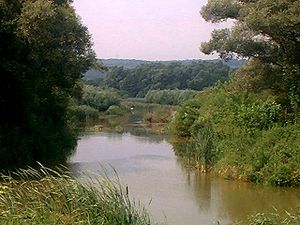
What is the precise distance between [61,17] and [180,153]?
29.8 ft

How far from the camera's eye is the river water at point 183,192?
501 inches

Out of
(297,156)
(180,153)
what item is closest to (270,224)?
(297,156)

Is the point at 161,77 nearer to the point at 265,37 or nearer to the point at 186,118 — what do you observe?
the point at 186,118

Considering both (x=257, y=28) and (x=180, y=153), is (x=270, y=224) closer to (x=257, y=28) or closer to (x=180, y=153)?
(x=257, y=28)

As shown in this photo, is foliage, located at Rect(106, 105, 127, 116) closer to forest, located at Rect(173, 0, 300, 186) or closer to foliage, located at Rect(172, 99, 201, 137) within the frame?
foliage, located at Rect(172, 99, 201, 137)

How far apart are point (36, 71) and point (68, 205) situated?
12.0 meters

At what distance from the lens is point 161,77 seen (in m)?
102

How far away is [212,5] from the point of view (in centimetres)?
2162

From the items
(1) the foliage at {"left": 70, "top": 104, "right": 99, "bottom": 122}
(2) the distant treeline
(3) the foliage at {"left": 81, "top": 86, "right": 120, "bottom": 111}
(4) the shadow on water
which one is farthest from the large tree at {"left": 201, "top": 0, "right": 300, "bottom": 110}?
(2) the distant treeline

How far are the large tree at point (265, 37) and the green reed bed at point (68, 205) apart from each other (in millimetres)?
10641

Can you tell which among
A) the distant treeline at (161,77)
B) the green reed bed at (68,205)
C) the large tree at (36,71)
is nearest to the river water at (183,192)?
the large tree at (36,71)

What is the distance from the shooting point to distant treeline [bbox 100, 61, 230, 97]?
306 feet

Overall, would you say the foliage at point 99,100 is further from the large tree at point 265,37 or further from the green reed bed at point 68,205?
the green reed bed at point 68,205

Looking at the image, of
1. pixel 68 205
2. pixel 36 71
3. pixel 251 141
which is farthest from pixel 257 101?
pixel 68 205
